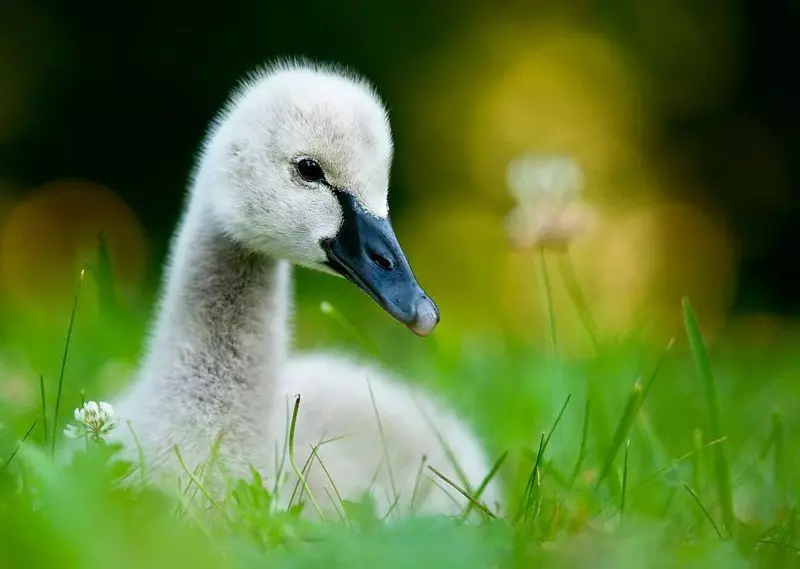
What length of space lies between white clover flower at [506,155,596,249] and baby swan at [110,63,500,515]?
637 millimetres

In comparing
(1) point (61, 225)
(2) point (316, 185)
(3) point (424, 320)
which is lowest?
(3) point (424, 320)

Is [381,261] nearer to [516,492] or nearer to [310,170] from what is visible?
[310,170]

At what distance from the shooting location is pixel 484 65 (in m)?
7.89

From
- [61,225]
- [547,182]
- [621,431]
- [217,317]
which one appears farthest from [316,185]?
[61,225]

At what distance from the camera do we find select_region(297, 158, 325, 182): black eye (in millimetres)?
2016

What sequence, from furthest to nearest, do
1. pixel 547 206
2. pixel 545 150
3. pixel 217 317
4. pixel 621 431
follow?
pixel 545 150 → pixel 547 206 → pixel 217 317 → pixel 621 431

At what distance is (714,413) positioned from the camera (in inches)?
76.7

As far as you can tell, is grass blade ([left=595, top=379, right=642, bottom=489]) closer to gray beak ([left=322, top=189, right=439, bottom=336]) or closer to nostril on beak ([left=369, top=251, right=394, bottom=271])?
gray beak ([left=322, top=189, right=439, bottom=336])

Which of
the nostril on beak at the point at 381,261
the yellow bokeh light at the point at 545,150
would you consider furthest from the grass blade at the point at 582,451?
the yellow bokeh light at the point at 545,150

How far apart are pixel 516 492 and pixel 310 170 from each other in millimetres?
763

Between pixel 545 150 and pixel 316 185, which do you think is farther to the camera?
A: pixel 545 150

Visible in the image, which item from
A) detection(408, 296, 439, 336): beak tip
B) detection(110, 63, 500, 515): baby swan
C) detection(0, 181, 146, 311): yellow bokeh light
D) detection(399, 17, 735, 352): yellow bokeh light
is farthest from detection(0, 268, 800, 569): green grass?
detection(399, 17, 735, 352): yellow bokeh light

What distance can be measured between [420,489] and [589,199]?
5.83m

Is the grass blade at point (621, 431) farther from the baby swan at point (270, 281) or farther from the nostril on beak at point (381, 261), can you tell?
the nostril on beak at point (381, 261)
